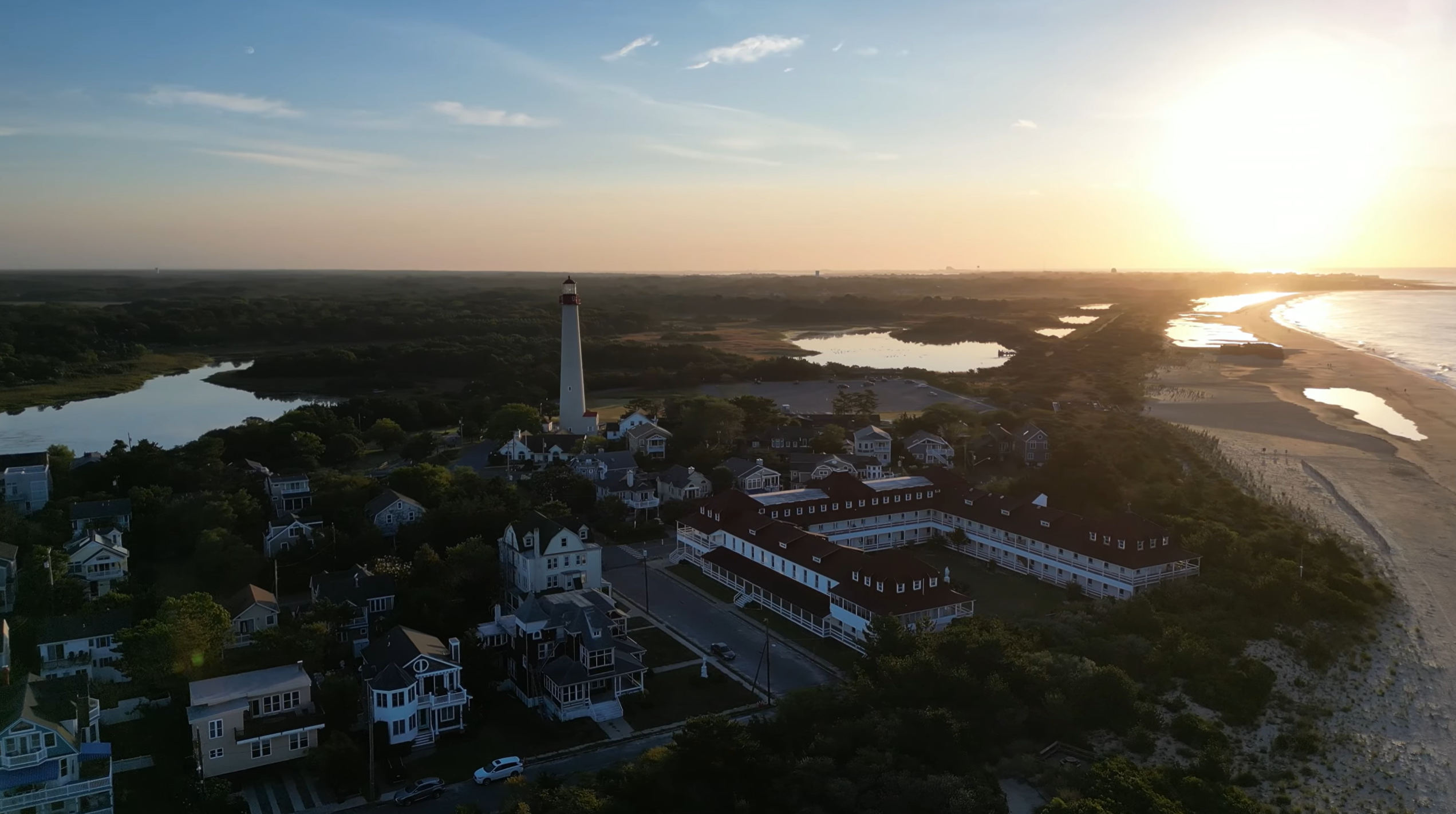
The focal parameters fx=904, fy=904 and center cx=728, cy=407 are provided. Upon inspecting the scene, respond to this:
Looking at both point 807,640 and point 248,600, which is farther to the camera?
point 807,640

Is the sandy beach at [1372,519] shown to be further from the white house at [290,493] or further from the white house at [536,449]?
the white house at [290,493]

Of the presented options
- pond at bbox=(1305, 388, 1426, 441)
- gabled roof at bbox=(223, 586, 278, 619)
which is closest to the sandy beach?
pond at bbox=(1305, 388, 1426, 441)

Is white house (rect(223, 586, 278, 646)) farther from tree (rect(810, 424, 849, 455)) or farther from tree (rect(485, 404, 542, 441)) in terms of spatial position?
tree (rect(810, 424, 849, 455))

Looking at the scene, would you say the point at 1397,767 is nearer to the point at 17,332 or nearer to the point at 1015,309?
the point at 17,332

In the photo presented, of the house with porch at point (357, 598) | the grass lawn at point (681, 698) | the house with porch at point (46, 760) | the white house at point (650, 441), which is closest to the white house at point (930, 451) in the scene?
the white house at point (650, 441)

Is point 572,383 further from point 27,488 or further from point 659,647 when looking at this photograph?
point 659,647

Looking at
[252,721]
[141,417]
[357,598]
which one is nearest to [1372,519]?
[357,598]
